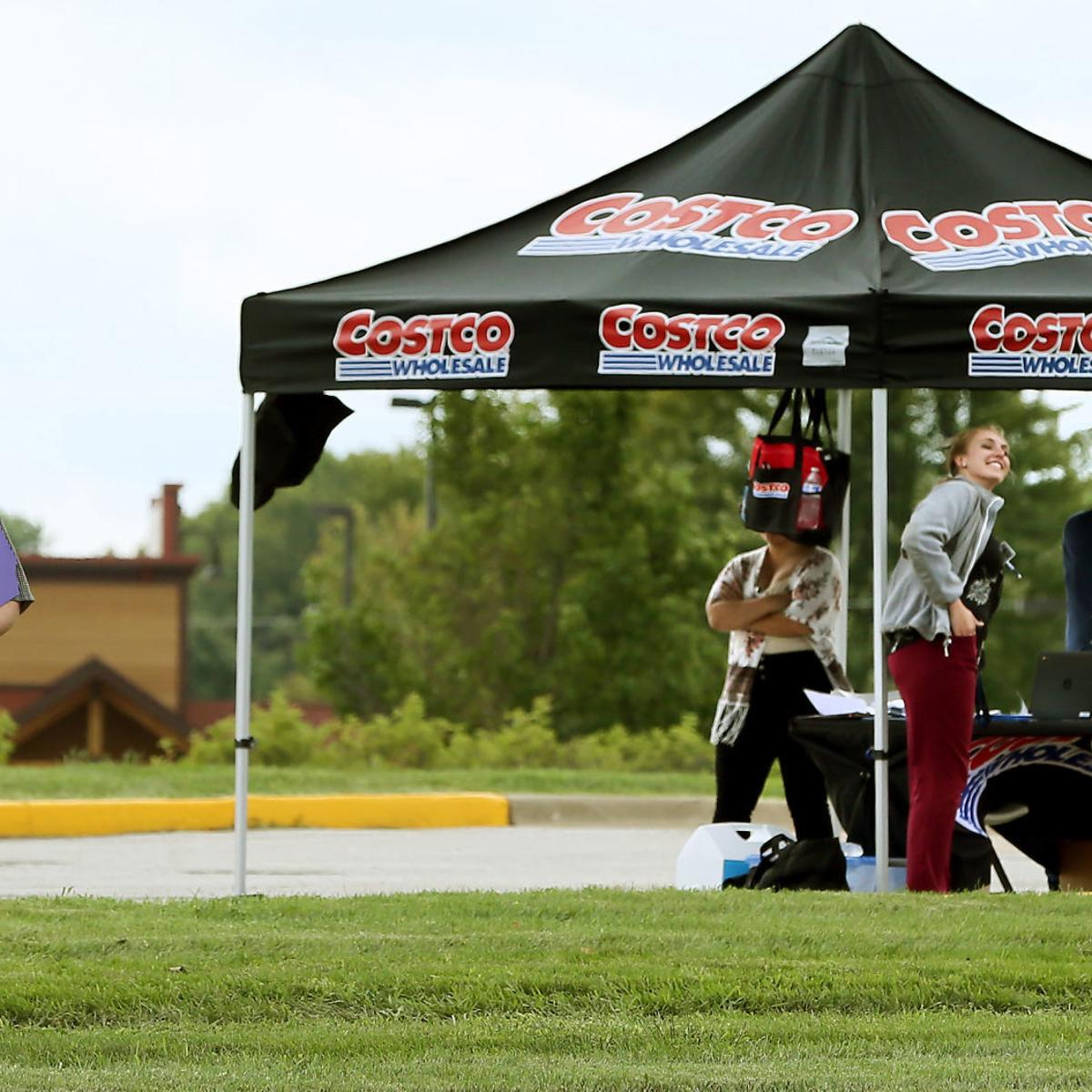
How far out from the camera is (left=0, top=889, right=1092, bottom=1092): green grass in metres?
5.45

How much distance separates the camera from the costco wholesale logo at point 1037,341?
841 centimetres

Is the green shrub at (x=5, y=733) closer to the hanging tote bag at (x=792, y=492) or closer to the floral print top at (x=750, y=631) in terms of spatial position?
the floral print top at (x=750, y=631)

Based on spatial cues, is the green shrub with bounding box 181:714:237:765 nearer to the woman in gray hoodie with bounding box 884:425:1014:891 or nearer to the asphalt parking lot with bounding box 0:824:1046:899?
the asphalt parking lot with bounding box 0:824:1046:899

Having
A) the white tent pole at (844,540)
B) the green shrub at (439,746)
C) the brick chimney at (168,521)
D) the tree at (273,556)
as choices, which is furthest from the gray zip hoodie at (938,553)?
the tree at (273,556)

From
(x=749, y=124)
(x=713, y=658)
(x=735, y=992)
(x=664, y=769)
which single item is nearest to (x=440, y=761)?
(x=664, y=769)

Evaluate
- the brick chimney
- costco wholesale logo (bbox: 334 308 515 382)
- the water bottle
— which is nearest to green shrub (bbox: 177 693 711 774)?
the water bottle

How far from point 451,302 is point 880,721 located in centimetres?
237

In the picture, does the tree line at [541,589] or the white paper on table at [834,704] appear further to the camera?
the tree line at [541,589]

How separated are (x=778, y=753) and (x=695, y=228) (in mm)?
A: 2331

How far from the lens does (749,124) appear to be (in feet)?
32.0

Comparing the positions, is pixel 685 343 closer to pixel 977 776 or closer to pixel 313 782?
pixel 977 776

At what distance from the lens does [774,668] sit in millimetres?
9656

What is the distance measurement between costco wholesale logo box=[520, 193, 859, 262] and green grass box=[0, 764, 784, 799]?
7475mm

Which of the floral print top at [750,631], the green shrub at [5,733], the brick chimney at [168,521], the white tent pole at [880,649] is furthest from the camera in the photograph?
the brick chimney at [168,521]
